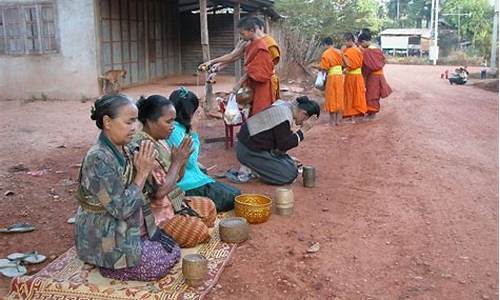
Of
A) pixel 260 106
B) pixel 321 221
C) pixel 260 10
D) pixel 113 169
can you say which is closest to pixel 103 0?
pixel 260 10

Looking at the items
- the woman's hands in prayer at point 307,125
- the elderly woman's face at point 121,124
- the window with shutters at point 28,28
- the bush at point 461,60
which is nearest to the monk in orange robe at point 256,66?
the woman's hands in prayer at point 307,125

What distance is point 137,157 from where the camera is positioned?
2.85 metres

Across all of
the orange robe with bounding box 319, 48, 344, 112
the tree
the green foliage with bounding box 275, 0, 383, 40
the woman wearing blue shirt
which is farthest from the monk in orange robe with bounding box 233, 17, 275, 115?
the green foliage with bounding box 275, 0, 383, 40

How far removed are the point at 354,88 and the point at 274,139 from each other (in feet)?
14.3

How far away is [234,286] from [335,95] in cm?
623

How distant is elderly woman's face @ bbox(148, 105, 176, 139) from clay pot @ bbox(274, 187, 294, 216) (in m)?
1.33

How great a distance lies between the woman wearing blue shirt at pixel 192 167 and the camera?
13.3 feet

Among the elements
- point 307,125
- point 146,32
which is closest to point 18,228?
point 307,125

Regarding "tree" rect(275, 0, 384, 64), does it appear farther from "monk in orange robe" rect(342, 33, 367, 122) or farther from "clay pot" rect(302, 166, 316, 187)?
"clay pot" rect(302, 166, 316, 187)

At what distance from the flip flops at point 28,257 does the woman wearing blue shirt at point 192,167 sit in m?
1.12

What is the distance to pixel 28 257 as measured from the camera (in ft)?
11.9

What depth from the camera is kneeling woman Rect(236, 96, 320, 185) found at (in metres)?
5.08

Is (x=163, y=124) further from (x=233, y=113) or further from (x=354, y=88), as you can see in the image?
(x=354, y=88)

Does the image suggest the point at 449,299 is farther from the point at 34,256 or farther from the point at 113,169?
the point at 34,256
